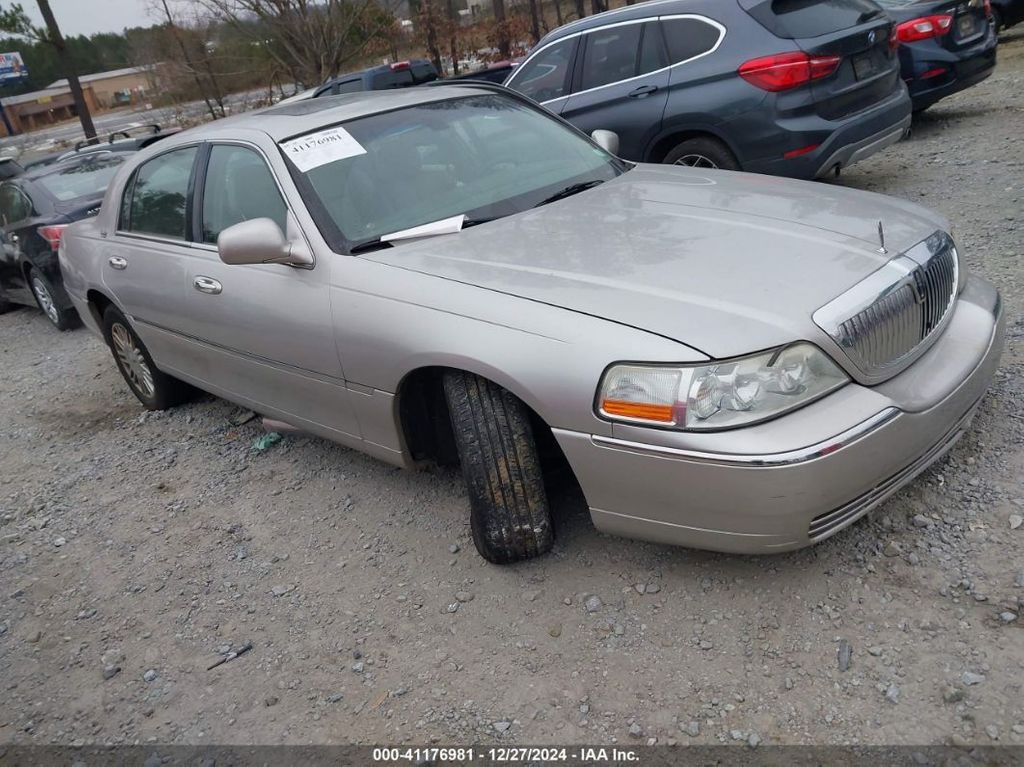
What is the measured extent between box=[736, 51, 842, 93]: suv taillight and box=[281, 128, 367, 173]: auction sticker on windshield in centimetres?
335

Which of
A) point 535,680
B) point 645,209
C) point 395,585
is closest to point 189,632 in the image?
point 395,585

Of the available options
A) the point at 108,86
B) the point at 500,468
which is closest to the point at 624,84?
the point at 500,468

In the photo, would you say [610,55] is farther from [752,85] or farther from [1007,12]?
[1007,12]

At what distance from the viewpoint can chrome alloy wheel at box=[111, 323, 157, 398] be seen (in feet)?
16.4

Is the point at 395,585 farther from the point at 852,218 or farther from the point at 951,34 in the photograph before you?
the point at 951,34

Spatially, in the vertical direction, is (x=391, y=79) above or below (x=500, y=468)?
above

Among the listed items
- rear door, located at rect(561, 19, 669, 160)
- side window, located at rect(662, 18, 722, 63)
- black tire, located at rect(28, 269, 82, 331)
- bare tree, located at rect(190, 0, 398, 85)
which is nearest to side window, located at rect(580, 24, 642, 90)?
rear door, located at rect(561, 19, 669, 160)

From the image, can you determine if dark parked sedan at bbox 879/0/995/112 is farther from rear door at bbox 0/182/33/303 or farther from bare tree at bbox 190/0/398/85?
bare tree at bbox 190/0/398/85

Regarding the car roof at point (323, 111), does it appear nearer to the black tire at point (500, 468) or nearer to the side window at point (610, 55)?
the black tire at point (500, 468)

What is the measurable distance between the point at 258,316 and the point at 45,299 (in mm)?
5675

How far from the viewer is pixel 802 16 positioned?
5918mm

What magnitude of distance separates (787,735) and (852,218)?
1.82 m

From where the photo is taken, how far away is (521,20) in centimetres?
2005

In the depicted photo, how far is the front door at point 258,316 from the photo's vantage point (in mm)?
3324
